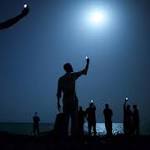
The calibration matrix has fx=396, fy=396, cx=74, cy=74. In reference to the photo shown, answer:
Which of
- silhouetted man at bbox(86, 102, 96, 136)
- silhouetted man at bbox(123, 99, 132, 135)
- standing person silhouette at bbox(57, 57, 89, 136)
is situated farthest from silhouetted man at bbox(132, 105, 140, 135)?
standing person silhouette at bbox(57, 57, 89, 136)

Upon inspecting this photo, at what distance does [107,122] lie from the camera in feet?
65.8

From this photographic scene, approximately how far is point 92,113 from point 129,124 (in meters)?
2.16

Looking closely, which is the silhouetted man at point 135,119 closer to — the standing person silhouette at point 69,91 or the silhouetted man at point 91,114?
the silhouetted man at point 91,114

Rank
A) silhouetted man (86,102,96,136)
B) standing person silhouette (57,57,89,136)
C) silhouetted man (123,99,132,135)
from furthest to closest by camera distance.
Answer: silhouetted man (86,102,96,136) < silhouetted man (123,99,132,135) < standing person silhouette (57,57,89,136)

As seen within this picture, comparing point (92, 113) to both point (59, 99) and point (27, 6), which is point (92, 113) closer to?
point (59, 99)

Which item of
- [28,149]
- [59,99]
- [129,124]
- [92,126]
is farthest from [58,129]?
[92,126]

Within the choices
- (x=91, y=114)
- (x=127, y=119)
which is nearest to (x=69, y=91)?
(x=127, y=119)

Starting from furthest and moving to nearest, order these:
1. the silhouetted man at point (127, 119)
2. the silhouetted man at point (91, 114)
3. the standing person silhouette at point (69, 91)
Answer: the silhouetted man at point (91, 114) < the silhouetted man at point (127, 119) < the standing person silhouette at point (69, 91)

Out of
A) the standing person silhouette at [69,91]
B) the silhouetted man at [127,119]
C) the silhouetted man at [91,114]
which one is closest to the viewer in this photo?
the standing person silhouette at [69,91]

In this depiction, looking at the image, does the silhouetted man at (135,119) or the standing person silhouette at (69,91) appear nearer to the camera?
the standing person silhouette at (69,91)

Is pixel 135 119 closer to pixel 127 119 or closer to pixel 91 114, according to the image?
pixel 127 119

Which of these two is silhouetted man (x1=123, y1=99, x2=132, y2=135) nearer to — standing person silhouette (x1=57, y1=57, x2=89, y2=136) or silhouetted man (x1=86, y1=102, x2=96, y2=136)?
silhouetted man (x1=86, y1=102, x2=96, y2=136)

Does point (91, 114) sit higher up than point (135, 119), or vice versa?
point (91, 114)

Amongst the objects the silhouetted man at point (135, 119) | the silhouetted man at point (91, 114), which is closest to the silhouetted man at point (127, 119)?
the silhouetted man at point (135, 119)
